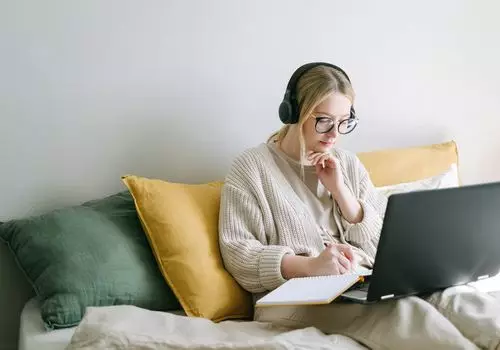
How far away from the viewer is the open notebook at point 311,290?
4.60ft

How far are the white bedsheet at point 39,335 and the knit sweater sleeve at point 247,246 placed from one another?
0.40 metres

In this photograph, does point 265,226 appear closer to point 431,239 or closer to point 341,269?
point 341,269

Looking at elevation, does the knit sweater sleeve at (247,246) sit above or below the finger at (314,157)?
below

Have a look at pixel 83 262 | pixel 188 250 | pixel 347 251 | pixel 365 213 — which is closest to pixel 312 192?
pixel 365 213

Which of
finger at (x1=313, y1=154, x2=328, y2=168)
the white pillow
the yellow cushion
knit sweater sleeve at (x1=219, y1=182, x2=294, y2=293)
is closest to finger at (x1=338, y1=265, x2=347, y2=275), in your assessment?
knit sweater sleeve at (x1=219, y1=182, x2=294, y2=293)

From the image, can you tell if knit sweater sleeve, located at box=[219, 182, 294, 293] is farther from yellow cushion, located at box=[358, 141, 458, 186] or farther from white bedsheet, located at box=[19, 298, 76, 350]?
yellow cushion, located at box=[358, 141, 458, 186]

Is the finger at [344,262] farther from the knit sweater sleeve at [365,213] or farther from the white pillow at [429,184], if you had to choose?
the white pillow at [429,184]

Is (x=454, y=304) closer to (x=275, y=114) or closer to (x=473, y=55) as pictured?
(x=275, y=114)

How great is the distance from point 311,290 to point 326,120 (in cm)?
52

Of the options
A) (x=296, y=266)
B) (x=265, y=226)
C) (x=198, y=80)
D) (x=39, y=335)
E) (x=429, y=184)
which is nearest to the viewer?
(x=39, y=335)

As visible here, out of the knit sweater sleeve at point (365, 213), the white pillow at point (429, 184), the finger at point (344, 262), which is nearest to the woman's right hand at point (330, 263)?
the finger at point (344, 262)

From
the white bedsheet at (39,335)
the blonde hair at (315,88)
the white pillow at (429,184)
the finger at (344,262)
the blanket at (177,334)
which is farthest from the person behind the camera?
the white pillow at (429,184)

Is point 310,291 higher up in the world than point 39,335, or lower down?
higher up

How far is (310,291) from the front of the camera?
1455 millimetres
